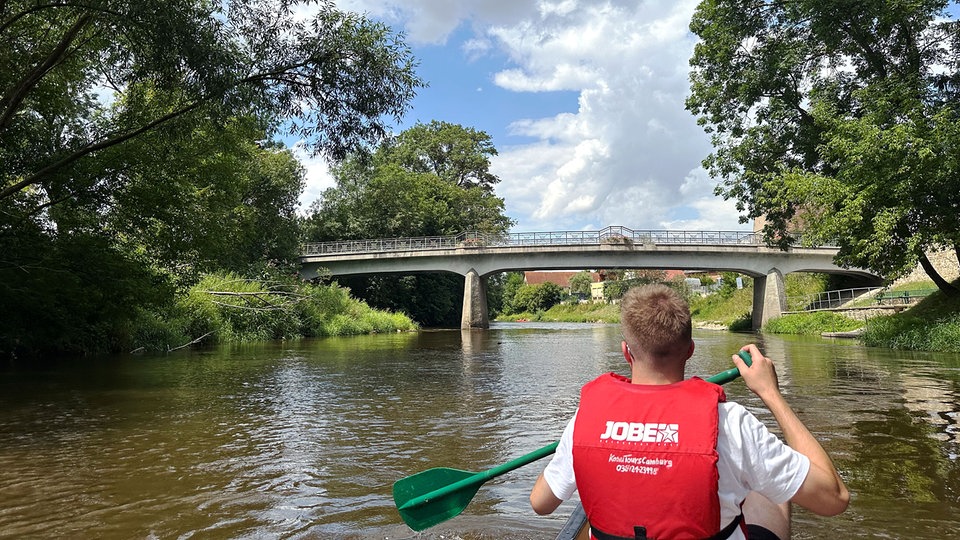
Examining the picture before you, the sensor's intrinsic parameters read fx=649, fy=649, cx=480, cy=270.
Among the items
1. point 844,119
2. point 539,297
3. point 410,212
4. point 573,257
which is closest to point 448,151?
point 410,212

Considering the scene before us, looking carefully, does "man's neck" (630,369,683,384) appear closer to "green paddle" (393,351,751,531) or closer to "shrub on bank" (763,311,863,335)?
"green paddle" (393,351,751,531)

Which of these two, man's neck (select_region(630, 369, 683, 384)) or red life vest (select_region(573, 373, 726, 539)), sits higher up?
man's neck (select_region(630, 369, 683, 384))

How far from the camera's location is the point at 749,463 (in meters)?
2.08

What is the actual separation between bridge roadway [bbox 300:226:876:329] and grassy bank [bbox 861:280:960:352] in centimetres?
1605

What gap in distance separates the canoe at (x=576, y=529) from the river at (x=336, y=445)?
4.64 feet

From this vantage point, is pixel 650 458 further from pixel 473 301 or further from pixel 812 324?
pixel 473 301

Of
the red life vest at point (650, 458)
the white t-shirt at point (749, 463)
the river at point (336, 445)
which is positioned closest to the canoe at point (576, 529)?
the red life vest at point (650, 458)

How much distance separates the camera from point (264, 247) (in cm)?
3856

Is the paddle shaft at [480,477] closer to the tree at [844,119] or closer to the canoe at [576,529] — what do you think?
the canoe at [576,529]

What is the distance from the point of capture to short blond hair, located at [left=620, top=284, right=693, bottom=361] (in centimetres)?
222

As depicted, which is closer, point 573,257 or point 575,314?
point 573,257

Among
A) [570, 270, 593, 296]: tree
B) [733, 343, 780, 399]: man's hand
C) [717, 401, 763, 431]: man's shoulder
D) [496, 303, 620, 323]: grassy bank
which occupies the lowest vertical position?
[496, 303, 620, 323]: grassy bank

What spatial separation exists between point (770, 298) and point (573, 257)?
11.7m

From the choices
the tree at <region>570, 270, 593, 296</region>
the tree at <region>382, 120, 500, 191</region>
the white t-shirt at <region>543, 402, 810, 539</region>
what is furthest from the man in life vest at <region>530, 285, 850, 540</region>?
the tree at <region>570, 270, 593, 296</region>
